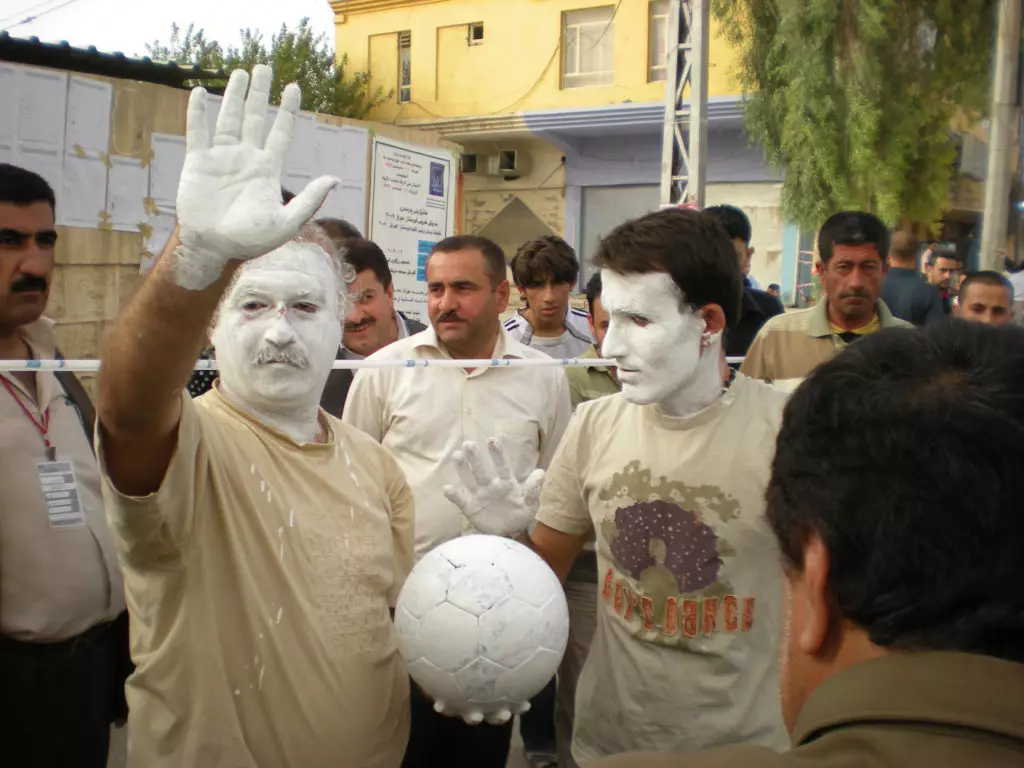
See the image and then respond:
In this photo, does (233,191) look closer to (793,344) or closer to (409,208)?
(793,344)

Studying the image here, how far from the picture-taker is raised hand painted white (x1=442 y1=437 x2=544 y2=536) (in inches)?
93.0

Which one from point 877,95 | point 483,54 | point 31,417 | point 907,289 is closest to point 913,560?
point 31,417

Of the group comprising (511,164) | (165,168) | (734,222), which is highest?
(511,164)

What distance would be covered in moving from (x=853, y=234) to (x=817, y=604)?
336 centimetres

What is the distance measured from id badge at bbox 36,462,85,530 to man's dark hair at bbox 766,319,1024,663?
7.19 ft

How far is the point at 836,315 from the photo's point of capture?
400 cm

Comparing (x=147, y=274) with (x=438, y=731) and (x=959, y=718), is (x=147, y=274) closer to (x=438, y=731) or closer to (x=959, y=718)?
(x=959, y=718)

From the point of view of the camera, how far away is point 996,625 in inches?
36.7

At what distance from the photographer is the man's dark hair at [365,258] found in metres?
4.01

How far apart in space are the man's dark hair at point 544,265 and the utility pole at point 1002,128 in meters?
5.01

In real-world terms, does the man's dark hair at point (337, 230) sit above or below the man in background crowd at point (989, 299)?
above

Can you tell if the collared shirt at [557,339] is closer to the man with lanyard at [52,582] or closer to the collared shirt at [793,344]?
the collared shirt at [793,344]

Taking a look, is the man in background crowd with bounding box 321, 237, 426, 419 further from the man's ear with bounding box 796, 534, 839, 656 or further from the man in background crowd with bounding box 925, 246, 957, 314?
the man in background crowd with bounding box 925, 246, 957, 314

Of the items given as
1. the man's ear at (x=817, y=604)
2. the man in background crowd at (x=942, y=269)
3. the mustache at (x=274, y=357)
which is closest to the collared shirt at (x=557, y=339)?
the mustache at (x=274, y=357)
